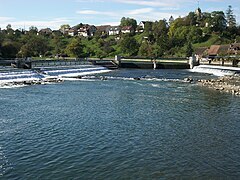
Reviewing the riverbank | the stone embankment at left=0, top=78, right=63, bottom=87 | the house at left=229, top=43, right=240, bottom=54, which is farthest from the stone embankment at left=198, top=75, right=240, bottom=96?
the house at left=229, top=43, right=240, bottom=54

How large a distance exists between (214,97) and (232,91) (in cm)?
458

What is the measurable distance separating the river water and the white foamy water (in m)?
25.6

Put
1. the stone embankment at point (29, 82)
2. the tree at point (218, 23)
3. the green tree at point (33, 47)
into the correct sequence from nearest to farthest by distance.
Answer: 1. the stone embankment at point (29, 82)
2. the green tree at point (33, 47)
3. the tree at point (218, 23)

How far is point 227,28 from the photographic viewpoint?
130000 millimetres

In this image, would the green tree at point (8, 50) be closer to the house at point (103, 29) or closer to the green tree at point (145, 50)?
the green tree at point (145, 50)

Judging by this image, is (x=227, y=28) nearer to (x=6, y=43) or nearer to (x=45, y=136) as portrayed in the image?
(x=6, y=43)

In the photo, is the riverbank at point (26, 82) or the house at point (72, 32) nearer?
the riverbank at point (26, 82)

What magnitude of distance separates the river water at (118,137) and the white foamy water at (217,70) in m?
25.6

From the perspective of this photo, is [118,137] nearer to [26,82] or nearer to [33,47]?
[26,82]

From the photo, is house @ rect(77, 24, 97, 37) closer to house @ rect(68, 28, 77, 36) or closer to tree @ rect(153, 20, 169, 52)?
house @ rect(68, 28, 77, 36)

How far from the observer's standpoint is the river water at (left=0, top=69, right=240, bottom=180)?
15.1 m

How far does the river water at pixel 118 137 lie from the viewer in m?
15.1

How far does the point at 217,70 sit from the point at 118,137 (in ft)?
154

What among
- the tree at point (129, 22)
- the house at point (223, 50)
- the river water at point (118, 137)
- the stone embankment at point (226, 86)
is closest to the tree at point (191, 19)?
the tree at point (129, 22)
